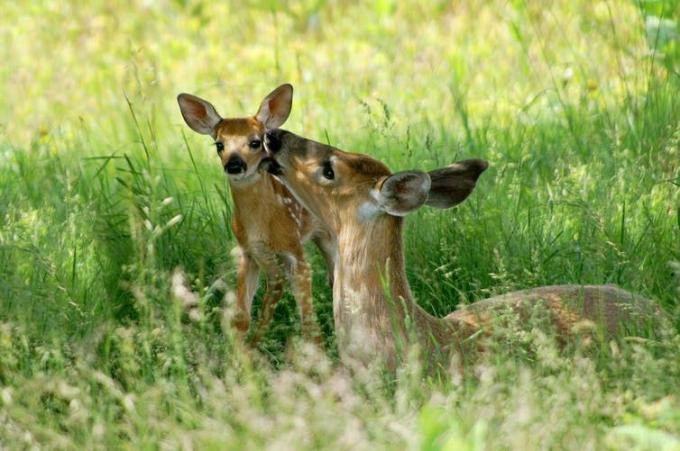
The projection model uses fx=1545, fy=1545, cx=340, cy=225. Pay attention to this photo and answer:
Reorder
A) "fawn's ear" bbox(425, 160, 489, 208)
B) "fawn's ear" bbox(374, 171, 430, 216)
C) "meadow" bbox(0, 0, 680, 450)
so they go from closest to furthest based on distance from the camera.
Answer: "meadow" bbox(0, 0, 680, 450)
"fawn's ear" bbox(374, 171, 430, 216)
"fawn's ear" bbox(425, 160, 489, 208)

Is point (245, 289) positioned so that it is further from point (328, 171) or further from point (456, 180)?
point (456, 180)

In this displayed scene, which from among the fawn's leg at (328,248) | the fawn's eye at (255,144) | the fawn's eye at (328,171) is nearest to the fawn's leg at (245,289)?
the fawn's leg at (328,248)

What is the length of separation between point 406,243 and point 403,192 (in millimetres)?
962

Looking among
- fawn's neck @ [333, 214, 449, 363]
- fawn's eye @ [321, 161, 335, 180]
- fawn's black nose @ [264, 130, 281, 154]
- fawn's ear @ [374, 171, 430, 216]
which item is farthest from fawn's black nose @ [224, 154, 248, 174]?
fawn's ear @ [374, 171, 430, 216]

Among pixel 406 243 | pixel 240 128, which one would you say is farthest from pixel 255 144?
pixel 406 243

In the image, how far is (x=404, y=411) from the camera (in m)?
4.36

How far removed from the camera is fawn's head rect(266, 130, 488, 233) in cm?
495

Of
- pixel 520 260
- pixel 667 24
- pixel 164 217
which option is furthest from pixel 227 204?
pixel 667 24

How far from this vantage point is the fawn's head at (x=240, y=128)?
5.60 meters

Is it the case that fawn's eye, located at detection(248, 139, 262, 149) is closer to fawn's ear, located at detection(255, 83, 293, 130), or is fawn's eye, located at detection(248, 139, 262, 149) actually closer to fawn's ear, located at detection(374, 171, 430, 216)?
fawn's ear, located at detection(255, 83, 293, 130)

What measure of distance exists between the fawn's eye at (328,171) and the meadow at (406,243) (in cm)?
51

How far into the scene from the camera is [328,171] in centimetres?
518

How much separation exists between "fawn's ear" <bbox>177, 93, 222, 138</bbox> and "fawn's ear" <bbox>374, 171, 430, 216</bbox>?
1115 mm

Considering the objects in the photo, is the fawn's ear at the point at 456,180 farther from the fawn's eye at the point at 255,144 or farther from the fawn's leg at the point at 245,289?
the fawn's leg at the point at 245,289
